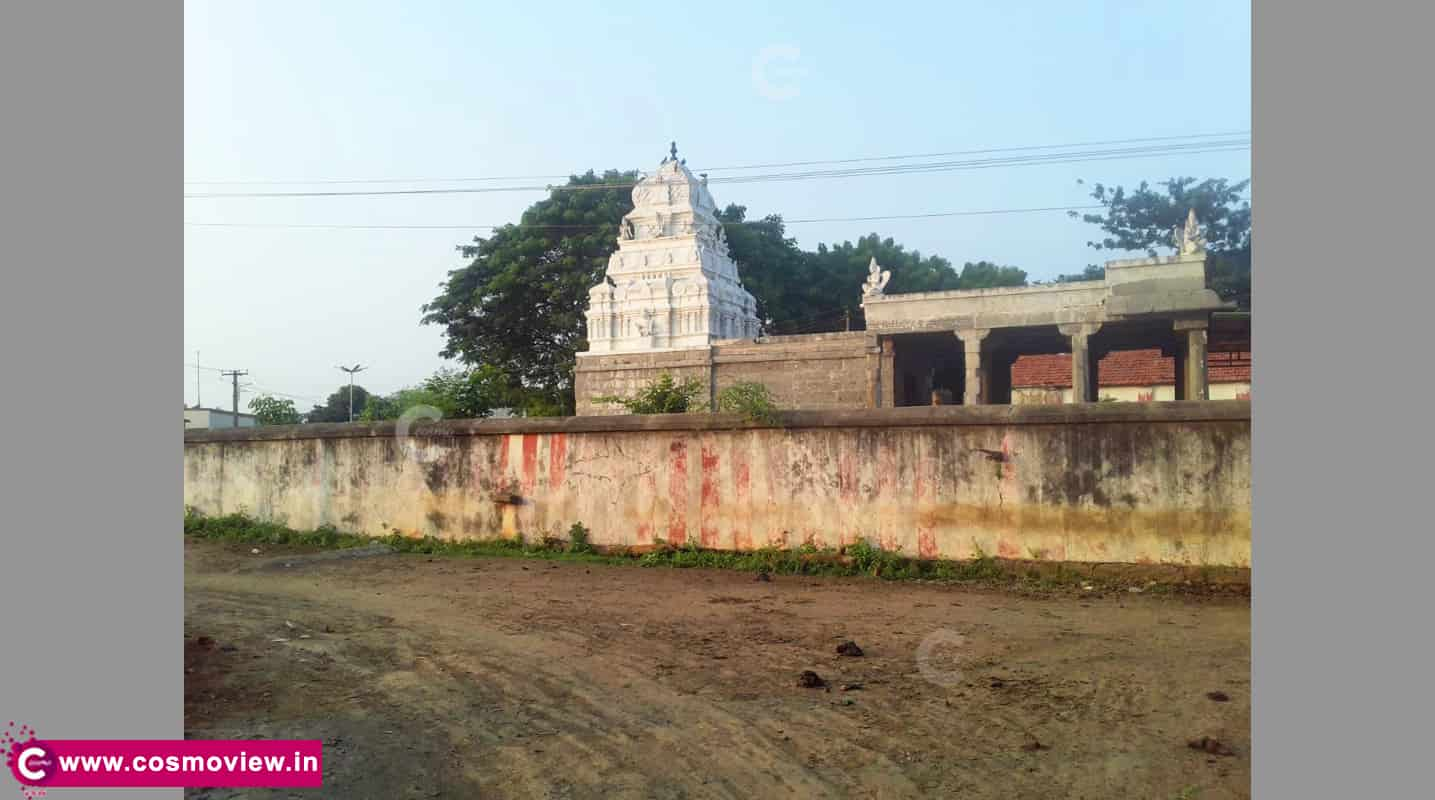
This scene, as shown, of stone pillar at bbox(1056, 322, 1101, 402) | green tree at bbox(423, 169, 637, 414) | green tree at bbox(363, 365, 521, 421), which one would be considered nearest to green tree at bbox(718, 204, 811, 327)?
green tree at bbox(423, 169, 637, 414)

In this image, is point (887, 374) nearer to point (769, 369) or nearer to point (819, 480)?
point (769, 369)

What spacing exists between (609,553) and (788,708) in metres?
6.07

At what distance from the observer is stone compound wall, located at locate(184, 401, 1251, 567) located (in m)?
8.40

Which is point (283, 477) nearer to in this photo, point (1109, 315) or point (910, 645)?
point (910, 645)

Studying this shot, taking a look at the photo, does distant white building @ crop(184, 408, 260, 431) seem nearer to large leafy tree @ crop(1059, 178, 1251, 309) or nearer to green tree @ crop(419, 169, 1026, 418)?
green tree @ crop(419, 169, 1026, 418)

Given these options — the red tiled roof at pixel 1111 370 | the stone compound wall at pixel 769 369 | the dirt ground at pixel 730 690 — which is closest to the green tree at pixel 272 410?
the stone compound wall at pixel 769 369

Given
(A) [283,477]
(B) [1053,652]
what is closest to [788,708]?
(B) [1053,652]

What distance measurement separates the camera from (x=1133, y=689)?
16.7 ft

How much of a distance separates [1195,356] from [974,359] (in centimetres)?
416
